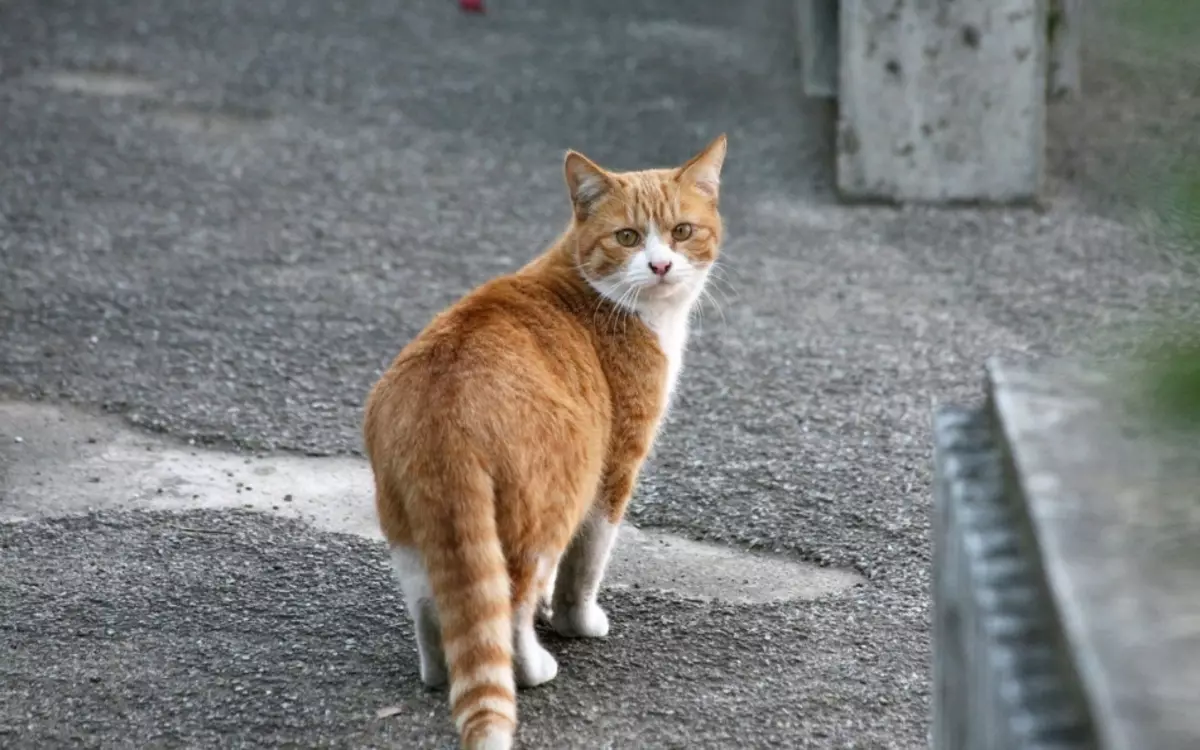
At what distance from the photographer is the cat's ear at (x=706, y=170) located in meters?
3.69

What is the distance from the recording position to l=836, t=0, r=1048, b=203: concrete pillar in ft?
21.4

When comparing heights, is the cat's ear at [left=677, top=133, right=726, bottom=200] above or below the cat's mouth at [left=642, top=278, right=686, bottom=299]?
above

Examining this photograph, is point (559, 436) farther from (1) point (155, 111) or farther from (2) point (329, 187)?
(1) point (155, 111)

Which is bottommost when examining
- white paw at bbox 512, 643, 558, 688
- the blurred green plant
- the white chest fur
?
white paw at bbox 512, 643, 558, 688

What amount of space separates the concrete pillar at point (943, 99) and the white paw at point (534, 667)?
4011 millimetres

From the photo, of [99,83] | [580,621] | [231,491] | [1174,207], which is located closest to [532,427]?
[580,621]

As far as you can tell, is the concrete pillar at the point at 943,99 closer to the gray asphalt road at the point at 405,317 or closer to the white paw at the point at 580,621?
the gray asphalt road at the point at 405,317

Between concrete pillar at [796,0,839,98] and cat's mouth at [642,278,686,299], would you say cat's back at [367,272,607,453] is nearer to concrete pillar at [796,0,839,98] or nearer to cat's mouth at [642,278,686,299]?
cat's mouth at [642,278,686,299]

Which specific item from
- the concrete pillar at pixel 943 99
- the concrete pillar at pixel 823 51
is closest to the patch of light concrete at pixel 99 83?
the concrete pillar at pixel 823 51

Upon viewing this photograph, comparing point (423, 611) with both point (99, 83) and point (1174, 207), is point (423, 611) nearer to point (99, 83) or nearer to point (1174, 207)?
point (1174, 207)

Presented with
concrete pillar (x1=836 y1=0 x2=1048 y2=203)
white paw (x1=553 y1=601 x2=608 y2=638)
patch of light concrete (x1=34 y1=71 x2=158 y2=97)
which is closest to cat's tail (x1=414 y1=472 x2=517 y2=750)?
white paw (x1=553 y1=601 x2=608 y2=638)

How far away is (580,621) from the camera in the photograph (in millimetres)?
3443

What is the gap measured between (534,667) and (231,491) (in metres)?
1.38

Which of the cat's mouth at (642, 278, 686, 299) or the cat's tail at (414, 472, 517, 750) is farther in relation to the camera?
the cat's mouth at (642, 278, 686, 299)
